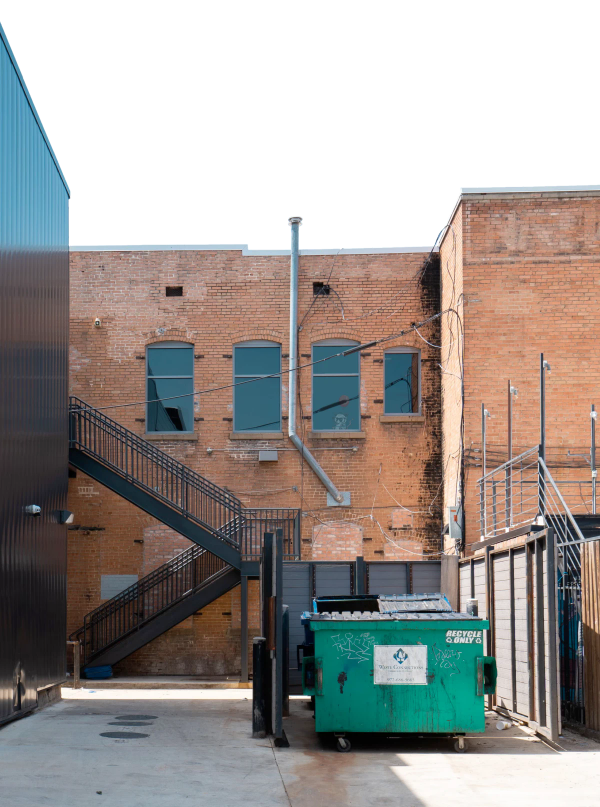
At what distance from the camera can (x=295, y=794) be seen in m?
8.21

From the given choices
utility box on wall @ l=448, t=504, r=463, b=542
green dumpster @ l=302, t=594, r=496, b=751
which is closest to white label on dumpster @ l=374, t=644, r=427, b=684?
green dumpster @ l=302, t=594, r=496, b=751

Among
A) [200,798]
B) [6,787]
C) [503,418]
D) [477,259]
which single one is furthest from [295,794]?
[477,259]

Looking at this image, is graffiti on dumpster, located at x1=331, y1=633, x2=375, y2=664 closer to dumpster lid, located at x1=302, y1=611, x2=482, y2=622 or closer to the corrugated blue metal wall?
dumpster lid, located at x1=302, y1=611, x2=482, y2=622

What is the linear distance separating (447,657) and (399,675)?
0.56m

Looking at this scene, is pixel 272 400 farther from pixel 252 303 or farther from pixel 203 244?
pixel 203 244

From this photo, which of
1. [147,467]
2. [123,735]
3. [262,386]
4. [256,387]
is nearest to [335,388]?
[262,386]

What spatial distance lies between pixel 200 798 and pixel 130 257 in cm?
1713

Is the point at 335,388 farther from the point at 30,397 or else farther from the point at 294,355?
the point at 30,397

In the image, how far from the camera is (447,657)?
10844 mm

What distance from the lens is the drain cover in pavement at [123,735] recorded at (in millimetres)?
11078

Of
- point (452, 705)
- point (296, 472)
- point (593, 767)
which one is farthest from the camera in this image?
point (296, 472)

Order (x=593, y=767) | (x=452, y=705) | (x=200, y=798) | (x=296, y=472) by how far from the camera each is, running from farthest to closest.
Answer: (x=296, y=472)
(x=452, y=705)
(x=593, y=767)
(x=200, y=798)

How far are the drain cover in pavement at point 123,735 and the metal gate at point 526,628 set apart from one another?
4.49 m

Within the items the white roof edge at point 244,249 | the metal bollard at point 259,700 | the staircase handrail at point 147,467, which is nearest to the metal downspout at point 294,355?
the white roof edge at point 244,249
